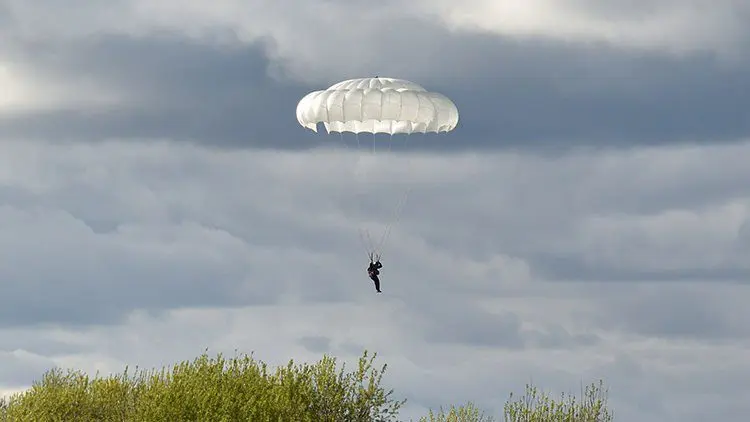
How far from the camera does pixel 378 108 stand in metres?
46.7

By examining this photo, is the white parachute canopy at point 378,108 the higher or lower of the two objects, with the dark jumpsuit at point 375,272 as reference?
Answer: higher

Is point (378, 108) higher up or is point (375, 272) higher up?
point (378, 108)

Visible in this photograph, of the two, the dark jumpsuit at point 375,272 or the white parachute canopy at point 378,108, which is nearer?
the white parachute canopy at point 378,108

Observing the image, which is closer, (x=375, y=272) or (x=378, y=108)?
(x=378, y=108)

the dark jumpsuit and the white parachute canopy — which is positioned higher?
the white parachute canopy

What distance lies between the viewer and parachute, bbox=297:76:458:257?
153 feet

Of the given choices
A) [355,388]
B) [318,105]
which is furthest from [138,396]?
[318,105]

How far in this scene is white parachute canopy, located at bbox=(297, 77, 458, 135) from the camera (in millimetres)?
46750

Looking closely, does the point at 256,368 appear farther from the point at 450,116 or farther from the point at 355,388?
the point at 450,116

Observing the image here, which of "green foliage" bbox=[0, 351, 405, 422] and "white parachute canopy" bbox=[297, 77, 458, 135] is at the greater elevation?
"white parachute canopy" bbox=[297, 77, 458, 135]

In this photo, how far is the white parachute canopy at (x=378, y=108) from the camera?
46.8 metres

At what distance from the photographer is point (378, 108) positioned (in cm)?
4672

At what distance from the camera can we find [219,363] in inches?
1843

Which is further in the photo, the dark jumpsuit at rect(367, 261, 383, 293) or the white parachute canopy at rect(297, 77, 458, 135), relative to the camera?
the dark jumpsuit at rect(367, 261, 383, 293)
